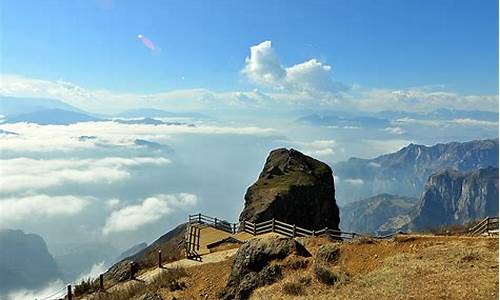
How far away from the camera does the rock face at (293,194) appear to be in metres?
58.8

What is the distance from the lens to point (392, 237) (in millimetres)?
26781

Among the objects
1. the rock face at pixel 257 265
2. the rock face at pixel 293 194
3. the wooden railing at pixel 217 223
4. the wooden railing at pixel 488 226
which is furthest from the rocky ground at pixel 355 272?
the rock face at pixel 293 194

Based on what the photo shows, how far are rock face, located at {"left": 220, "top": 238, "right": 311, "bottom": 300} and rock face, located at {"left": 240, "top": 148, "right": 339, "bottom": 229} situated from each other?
98.5 feet

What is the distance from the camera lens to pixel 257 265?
24.7 meters

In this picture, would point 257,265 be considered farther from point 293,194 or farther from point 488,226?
point 293,194

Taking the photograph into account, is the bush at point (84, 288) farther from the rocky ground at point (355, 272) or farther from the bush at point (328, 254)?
the bush at point (328, 254)

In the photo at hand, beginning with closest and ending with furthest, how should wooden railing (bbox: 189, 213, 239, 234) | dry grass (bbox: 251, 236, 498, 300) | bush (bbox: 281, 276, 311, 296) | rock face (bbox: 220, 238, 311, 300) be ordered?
1. dry grass (bbox: 251, 236, 498, 300)
2. bush (bbox: 281, 276, 311, 296)
3. rock face (bbox: 220, 238, 311, 300)
4. wooden railing (bbox: 189, 213, 239, 234)

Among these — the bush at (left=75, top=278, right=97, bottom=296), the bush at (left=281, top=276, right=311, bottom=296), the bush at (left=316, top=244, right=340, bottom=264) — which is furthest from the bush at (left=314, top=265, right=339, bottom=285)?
the bush at (left=75, top=278, right=97, bottom=296)

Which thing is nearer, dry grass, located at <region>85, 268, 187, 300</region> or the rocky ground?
the rocky ground

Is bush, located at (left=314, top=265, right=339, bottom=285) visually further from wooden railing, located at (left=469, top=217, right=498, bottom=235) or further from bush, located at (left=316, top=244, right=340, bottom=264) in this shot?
wooden railing, located at (left=469, top=217, right=498, bottom=235)

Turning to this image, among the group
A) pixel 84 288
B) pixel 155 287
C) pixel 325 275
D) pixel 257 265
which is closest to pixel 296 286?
pixel 325 275

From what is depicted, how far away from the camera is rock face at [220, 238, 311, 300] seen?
77.0 feet

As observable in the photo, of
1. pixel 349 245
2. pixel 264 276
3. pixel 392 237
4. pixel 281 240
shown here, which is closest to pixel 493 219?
pixel 392 237

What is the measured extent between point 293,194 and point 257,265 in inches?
1455
